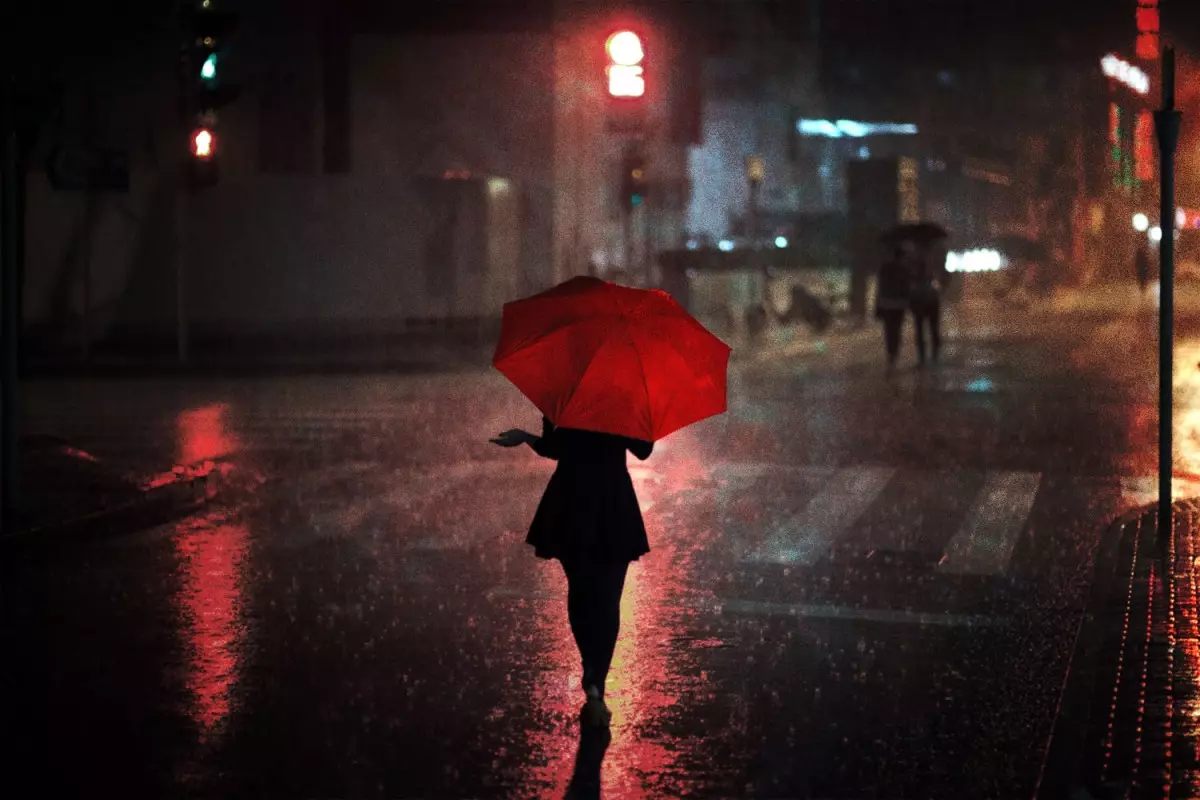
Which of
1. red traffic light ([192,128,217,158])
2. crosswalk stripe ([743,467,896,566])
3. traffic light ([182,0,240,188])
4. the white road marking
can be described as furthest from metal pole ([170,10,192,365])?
the white road marking

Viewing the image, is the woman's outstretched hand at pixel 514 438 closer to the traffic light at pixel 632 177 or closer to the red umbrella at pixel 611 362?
the red umbrella at pixel 611 362

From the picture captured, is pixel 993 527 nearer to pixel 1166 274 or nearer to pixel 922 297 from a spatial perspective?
pixel 1166 274

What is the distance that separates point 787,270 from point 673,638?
31.6 metres

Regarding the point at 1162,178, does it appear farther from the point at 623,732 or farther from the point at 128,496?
the point at 128,496

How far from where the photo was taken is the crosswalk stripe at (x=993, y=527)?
31.8 feet

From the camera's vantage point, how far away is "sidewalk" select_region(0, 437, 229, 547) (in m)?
10.7

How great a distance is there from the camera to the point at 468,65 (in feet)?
114

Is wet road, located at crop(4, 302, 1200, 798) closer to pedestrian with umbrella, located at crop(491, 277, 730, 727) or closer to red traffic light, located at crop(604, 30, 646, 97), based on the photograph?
pedestrian with umbrella, located at crop(491, 277, 730, 727)

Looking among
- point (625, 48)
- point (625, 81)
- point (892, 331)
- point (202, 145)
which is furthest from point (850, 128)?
point (202, 145)

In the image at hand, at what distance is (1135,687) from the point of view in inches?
254

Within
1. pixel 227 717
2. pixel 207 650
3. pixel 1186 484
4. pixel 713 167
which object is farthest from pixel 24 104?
pixel 713 167

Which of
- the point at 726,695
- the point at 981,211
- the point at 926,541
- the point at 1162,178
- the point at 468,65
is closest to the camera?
the point at 726,695

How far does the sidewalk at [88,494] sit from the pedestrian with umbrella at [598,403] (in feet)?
17.5

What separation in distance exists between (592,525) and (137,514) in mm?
6417
